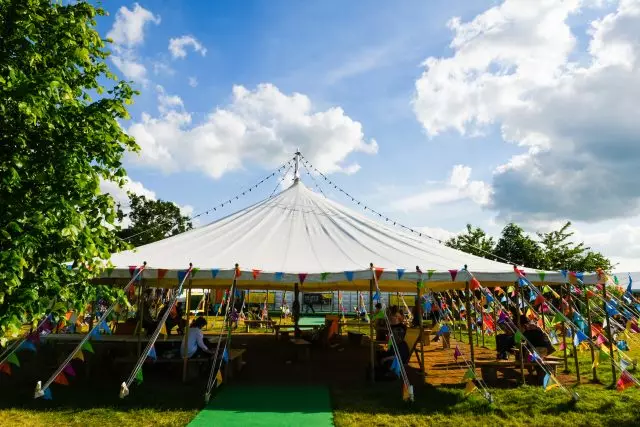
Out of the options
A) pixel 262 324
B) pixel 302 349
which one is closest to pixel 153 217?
pixel 262 324

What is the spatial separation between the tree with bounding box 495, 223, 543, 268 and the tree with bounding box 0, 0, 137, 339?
23.0m

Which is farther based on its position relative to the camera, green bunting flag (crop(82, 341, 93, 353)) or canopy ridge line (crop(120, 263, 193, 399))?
green bunting flag (crop(82, 341, 93, 353))

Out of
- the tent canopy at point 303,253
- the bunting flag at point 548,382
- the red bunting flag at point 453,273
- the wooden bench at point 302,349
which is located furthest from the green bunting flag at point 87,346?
the bunting flag at point 548,382

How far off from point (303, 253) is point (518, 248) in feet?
65.4

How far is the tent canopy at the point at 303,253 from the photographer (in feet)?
24.4

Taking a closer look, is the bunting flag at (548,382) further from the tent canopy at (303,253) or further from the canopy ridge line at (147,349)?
the canopy ridge line at (147,349)

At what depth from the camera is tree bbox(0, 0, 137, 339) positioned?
13.4ft

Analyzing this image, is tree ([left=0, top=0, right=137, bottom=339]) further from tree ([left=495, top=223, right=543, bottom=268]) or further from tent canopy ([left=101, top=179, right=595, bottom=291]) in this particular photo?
tree ([left=495, top=223, right=543, bottom=268])

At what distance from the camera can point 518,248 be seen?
25.0 meters

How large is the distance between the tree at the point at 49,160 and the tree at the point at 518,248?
22960mm

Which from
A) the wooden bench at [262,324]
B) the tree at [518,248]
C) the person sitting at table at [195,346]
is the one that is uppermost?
the tree at [518,248]

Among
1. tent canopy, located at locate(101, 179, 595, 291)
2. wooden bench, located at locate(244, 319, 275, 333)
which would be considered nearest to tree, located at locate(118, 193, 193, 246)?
wooden bench, located at locate(244, 319, 275, 333)

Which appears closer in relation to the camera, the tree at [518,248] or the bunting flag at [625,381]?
the bunting flag at [625,381]

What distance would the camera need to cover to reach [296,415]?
19.7 feet
